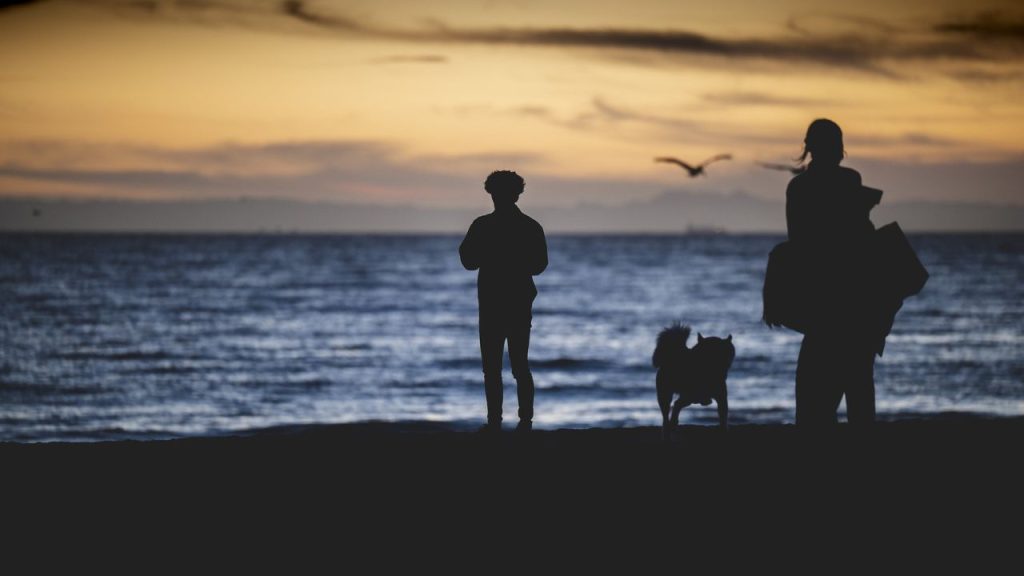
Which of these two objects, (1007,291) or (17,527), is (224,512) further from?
(1007,291)

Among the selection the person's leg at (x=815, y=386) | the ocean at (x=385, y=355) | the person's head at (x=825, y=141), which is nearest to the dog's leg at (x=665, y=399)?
the person's leg at (x=815, y=386)

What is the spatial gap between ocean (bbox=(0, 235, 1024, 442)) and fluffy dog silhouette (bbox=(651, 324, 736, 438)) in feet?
31.2

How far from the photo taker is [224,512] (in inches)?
230

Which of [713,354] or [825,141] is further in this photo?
[713,354]

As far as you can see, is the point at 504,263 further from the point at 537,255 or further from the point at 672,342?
the point at 672,342

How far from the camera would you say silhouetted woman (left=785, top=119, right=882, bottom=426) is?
19.5ft

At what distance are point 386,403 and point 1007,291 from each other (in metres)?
49.1

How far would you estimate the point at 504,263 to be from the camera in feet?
23.6

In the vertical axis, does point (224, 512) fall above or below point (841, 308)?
below

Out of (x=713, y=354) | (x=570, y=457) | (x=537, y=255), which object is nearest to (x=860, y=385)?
(x=713, y=354)

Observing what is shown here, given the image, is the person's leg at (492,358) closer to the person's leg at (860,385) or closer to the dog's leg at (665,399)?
the dog's leg at (665,399)

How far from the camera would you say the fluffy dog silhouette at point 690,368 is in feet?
25.4

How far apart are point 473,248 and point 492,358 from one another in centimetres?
75

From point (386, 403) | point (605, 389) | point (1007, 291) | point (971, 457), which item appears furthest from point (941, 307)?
point (971, 457)
